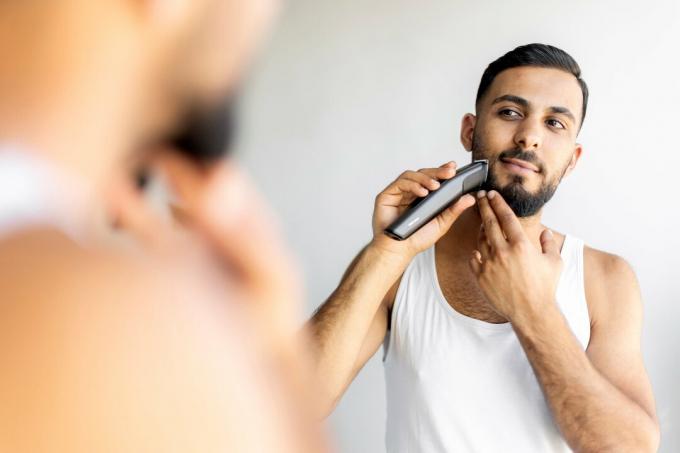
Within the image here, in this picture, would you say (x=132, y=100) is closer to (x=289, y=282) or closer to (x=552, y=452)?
(x=289, y=282)

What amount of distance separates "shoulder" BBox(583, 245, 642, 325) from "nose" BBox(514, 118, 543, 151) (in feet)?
0.81

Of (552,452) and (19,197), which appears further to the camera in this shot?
(552,452)

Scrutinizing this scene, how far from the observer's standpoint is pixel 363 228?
1.78 metres

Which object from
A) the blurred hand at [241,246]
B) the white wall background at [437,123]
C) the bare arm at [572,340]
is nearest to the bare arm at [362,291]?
the bare arm at [572,340]

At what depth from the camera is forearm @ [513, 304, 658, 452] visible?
3.27 feet

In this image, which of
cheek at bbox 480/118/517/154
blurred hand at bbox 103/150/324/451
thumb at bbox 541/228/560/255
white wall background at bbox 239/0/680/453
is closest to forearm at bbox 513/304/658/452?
thumb at bbox 541/228/560/255

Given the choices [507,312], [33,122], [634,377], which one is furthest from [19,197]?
[634,377]

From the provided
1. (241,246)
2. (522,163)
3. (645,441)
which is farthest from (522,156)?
(241,246)

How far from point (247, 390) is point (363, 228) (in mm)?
1685

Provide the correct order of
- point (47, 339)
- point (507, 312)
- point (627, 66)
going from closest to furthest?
point (47, 339) < point (507, 312) < point (627, 66)

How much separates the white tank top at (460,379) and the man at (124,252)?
3.57 ft

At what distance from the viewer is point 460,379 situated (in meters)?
1.16

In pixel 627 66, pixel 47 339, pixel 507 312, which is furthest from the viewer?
pixel 627 66

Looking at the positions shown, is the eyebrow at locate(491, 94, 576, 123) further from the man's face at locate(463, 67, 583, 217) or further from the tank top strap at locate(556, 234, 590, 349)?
the tank top strap at locate(556, 234, 590, 349)
